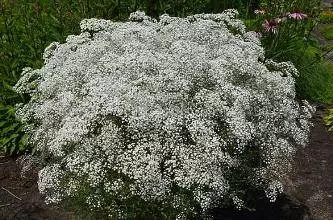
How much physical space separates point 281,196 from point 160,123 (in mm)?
2781

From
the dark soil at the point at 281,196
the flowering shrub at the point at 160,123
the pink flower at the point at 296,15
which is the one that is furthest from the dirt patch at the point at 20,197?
the pink flower at the point at 296,15

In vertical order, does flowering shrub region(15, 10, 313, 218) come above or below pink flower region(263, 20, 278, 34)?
above

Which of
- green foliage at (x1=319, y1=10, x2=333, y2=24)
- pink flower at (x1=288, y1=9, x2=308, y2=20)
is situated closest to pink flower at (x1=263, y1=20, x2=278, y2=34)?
pink flower at (x1=288, y1=9, x2=308, y2=20)

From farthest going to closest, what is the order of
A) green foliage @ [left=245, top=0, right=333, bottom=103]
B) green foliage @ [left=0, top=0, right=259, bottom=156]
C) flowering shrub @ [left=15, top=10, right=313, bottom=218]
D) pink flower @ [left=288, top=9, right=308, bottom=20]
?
green foliage @ [left=245, top=0, right=333, bottom=103] < pink flower @ [left=288, top=9, right=308, bottom=20] < green foliage @ [left=0, top=0, right=259, bottom=156] < flowering shrub @ [left=15, top=10, right=313, bottom=218]

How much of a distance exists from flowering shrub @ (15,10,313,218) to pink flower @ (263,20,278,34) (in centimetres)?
304

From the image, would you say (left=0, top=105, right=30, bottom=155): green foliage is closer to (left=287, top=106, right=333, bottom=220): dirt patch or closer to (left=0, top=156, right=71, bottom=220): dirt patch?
(left=0, top=156, right=71, bottom=220): dirt patch

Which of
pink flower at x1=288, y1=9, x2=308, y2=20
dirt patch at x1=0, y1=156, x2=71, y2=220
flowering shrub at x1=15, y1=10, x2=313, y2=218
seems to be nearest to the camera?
→ flowering shrub at x1=15, y1=10, x2=313, y2=218

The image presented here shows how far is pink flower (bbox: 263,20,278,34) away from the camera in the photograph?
1034 cm

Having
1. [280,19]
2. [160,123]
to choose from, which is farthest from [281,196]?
[280,19]

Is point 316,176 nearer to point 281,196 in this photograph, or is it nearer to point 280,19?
point 281,196

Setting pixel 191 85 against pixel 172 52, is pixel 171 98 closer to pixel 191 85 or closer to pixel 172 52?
pixel 191 85

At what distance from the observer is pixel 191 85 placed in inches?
261

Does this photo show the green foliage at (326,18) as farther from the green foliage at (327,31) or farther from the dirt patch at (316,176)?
the dirt patch at (316,176)

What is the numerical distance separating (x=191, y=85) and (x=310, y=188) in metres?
2.93
